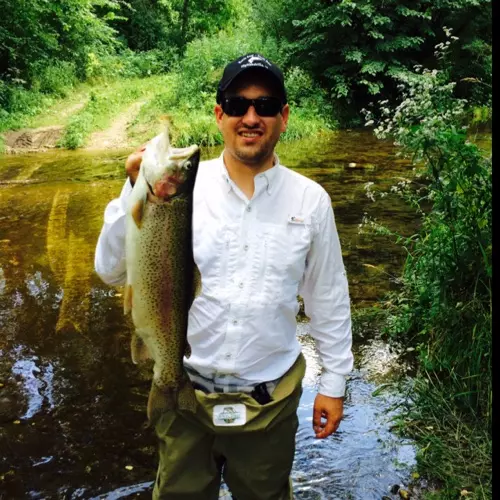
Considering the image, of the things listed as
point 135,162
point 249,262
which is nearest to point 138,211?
point 135,162

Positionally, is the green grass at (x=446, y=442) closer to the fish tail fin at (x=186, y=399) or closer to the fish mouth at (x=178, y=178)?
the fish tail fin at (x=186, y=399)

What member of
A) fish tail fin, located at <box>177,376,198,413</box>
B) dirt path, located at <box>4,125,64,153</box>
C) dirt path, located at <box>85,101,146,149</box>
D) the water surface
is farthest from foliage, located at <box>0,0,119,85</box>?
fish tail fin, located at <box>177,376,198,413</box>

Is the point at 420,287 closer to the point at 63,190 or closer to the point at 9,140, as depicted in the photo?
the point at 63,190

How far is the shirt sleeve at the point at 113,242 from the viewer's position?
83.5 inches

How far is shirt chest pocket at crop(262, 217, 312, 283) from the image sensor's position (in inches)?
89.8

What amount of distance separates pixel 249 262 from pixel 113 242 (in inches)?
20.7

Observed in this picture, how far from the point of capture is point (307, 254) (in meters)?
2.41

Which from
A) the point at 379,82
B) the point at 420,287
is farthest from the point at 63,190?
the point at 379,82

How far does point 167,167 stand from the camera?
1.92m

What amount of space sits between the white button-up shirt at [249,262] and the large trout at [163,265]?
118mm

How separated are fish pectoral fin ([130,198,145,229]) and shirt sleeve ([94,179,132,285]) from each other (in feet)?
0.33

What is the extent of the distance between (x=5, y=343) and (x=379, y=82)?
18.7 metres

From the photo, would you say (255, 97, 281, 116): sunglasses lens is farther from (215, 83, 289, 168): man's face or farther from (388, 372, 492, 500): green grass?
(388, 372, 492, 500): green grass

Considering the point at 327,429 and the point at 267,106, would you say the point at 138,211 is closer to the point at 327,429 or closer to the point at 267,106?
the point at 267,106
